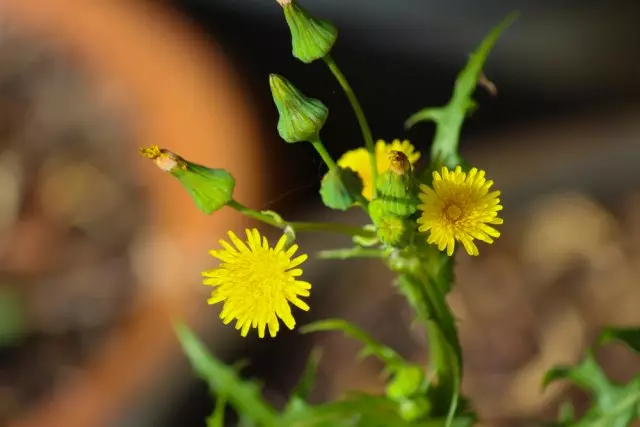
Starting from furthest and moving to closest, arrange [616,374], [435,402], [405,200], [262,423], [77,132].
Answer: [77,132], [616,374], [262,423], [435,402], [405,200]

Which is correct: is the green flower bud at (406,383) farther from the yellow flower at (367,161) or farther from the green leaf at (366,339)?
the yellow flower at (367,161)

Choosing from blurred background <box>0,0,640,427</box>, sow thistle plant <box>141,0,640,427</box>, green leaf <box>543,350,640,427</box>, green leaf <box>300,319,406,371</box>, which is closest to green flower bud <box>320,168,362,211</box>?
sow thistle plant <box>141,0,640,427</box>

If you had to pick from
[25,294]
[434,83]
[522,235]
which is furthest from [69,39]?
[522,235]

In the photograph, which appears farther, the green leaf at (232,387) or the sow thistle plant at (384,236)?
the green leaf at (232,387)

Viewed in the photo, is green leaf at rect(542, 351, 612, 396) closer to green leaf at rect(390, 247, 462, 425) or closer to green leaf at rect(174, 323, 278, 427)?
green leaf at rect(390, 247, 462, 425)

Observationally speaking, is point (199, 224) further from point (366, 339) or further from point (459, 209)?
point (459, 209)

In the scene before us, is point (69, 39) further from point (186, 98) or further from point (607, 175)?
point (607, 175)

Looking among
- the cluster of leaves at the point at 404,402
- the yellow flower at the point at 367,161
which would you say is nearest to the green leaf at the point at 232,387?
the cluster of leaves at the point at 404,402
